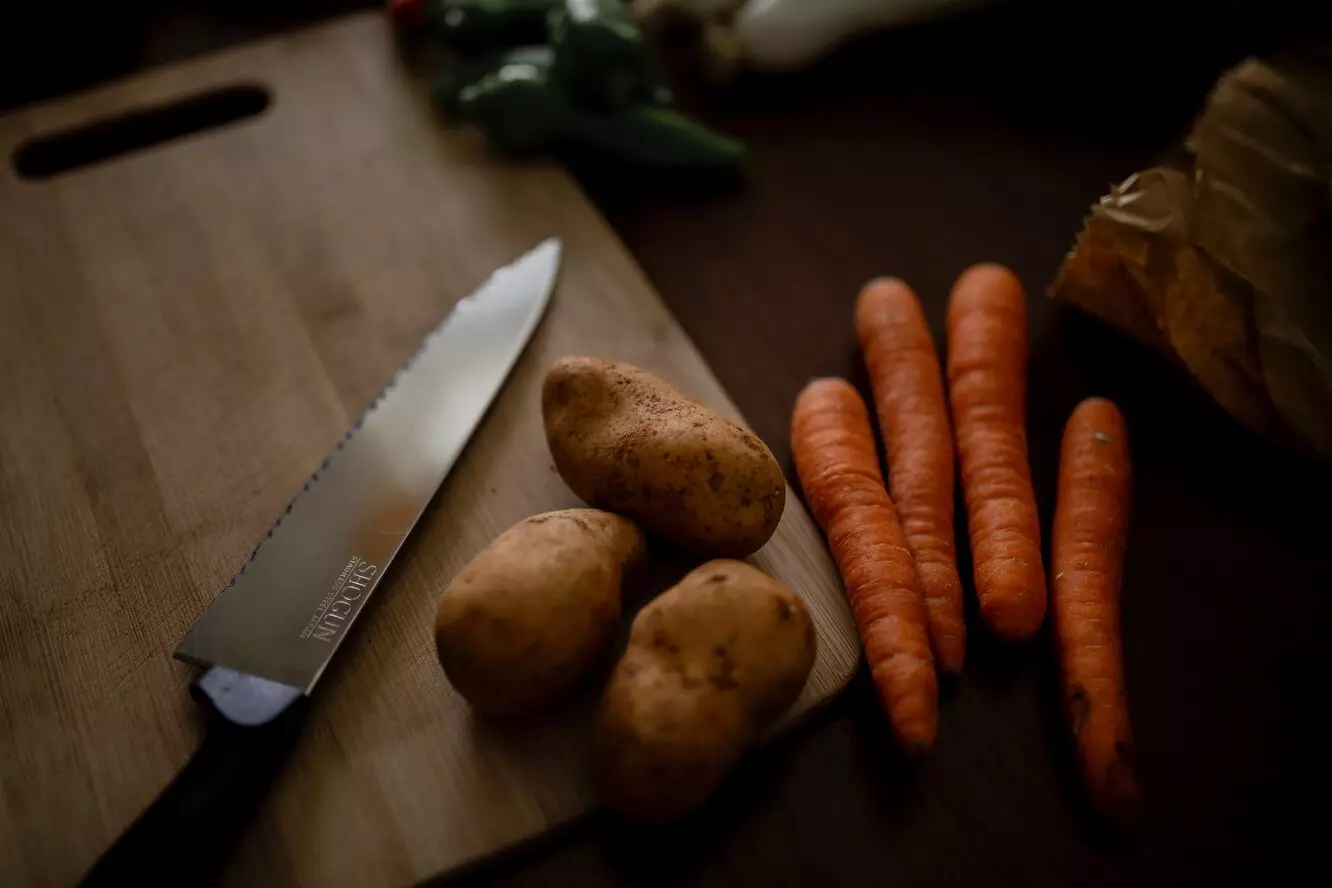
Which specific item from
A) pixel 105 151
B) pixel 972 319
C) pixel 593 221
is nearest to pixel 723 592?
pixel 972 319

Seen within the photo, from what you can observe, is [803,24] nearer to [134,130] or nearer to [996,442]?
[996,442]

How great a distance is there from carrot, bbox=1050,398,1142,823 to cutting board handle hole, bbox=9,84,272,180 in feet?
3.97

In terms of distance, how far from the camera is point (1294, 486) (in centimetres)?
107

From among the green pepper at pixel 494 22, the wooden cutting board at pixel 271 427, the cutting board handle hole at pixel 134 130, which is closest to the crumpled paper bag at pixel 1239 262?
the wooden cutting board at pixel 271 427

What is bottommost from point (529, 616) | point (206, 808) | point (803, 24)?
point (206, 808)

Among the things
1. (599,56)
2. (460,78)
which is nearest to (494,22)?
(460,78)

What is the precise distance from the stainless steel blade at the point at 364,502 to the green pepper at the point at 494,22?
0.43 m

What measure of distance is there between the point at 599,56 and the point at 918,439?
625mm

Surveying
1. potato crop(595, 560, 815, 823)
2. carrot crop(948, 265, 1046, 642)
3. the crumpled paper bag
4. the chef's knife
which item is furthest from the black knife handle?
the crumpled paper bag

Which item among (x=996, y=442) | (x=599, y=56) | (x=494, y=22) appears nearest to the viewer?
(x=996, y=442)

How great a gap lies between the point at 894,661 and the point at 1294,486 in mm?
534

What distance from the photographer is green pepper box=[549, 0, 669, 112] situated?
1.23 m

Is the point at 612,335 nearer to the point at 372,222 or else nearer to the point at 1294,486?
the point at 372,222

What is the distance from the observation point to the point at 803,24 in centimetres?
145
